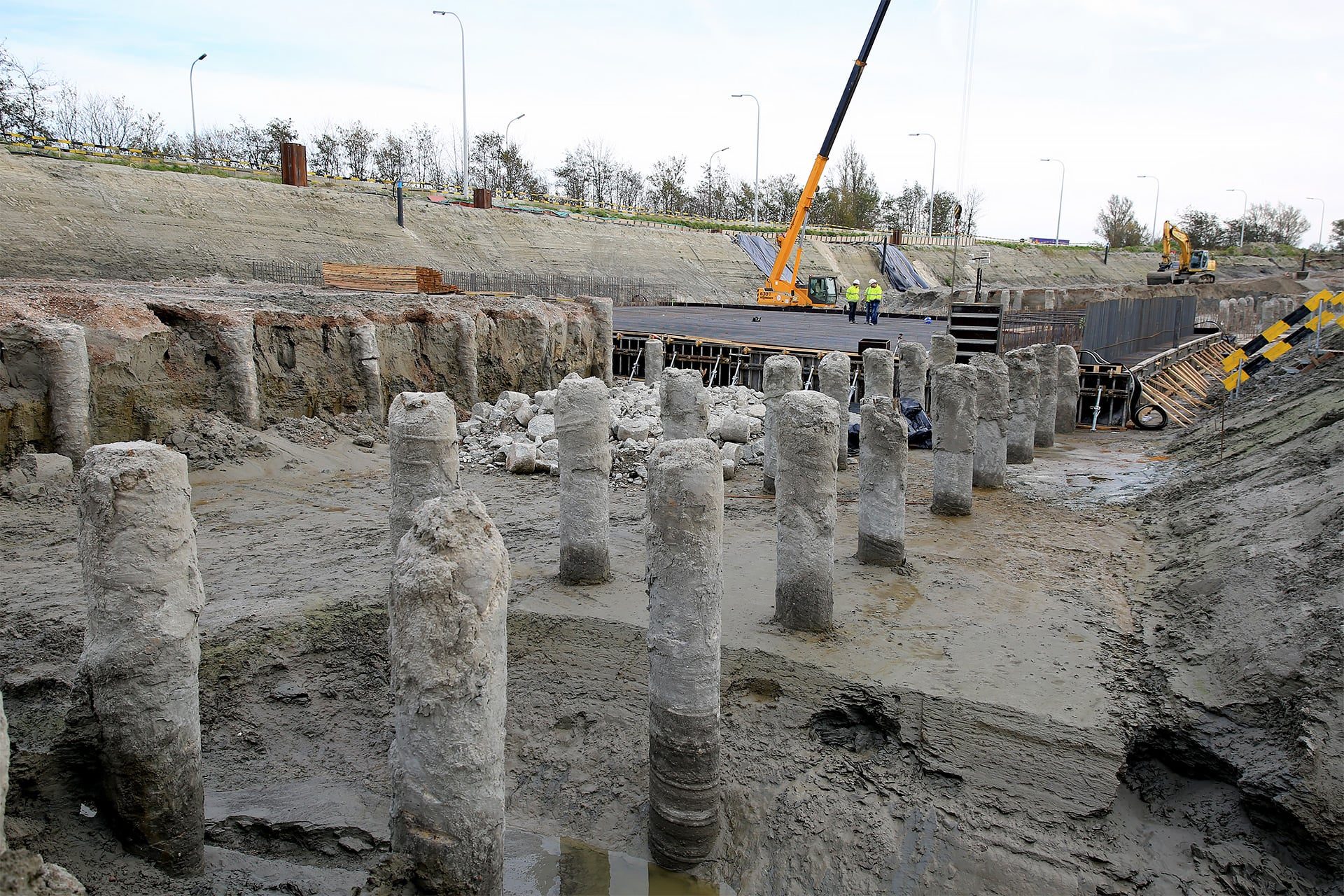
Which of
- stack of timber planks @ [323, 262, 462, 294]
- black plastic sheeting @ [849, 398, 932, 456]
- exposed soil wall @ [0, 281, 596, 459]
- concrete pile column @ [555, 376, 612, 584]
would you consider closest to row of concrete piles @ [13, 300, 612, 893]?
concrete pile column @ [555, 376, 612, 584]

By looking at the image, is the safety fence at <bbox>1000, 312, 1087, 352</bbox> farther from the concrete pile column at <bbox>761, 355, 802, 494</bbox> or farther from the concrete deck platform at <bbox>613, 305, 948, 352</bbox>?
the concrete pile column at <bbox>761, 355, 802, 494</bbox>

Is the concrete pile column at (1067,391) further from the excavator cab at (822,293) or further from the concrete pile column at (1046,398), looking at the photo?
the excavator cab at (822,293)

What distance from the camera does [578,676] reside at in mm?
7164

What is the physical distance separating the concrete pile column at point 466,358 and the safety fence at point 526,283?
12.3m

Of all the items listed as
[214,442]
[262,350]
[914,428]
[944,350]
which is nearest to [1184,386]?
[944,350]

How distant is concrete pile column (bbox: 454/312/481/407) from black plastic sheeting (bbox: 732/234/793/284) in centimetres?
3738

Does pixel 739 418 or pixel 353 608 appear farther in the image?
pixel 739 418

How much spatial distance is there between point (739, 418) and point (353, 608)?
7.91 m

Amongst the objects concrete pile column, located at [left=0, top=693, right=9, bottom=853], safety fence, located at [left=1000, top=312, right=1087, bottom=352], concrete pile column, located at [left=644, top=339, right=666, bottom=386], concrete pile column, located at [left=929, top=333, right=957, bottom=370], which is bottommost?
concrete pile column, located at [left=0, top=693, right=9, bottom=853]

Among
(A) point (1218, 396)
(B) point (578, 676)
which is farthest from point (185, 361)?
(A) point (1218, 396)

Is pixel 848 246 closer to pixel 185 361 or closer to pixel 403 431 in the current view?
pixel 185 361

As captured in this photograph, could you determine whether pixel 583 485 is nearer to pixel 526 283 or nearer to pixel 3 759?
pixel 3 759

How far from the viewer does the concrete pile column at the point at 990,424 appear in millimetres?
11570

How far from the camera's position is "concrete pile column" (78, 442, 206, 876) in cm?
462
